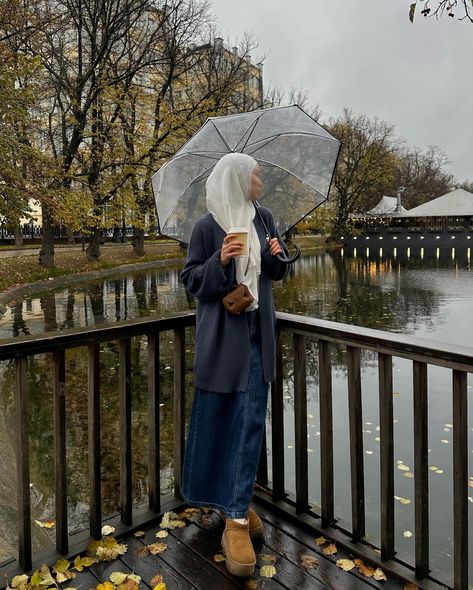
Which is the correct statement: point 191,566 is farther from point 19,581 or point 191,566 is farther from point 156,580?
point 19,581

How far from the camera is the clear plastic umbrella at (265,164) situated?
2904 millimetres

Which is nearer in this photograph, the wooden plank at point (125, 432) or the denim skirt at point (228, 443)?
the denim skirt at point (228, 443)

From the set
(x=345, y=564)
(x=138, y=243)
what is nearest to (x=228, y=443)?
(x=345, y=564)

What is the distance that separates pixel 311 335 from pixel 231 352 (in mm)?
528

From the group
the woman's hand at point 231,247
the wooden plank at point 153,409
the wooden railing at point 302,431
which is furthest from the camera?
the wooden plank at point 153,409

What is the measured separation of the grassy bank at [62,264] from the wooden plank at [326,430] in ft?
46.5

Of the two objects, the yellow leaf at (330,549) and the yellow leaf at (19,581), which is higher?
the yellow leaf at (19,581)

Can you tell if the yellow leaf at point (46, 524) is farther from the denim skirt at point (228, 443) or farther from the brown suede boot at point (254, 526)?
the brown suede boot at point (254, 526)

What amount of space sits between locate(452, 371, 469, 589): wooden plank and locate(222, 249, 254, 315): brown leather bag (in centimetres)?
93

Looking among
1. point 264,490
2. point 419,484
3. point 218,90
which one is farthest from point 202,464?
point 218,90

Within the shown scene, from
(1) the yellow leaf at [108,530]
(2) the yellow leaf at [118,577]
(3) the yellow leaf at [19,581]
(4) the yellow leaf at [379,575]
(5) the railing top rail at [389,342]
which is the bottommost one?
(4) the yellow leaf at [379,575]

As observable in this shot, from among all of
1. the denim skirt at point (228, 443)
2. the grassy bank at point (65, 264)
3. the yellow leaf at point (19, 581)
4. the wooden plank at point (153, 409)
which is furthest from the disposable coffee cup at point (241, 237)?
the grassy bank at point (65, 264)

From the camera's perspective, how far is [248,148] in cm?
298

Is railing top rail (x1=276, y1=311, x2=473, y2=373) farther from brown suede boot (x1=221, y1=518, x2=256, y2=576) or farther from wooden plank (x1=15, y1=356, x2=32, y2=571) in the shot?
wooden plank (x1=15, y1=356, x2=32, y2=571)
